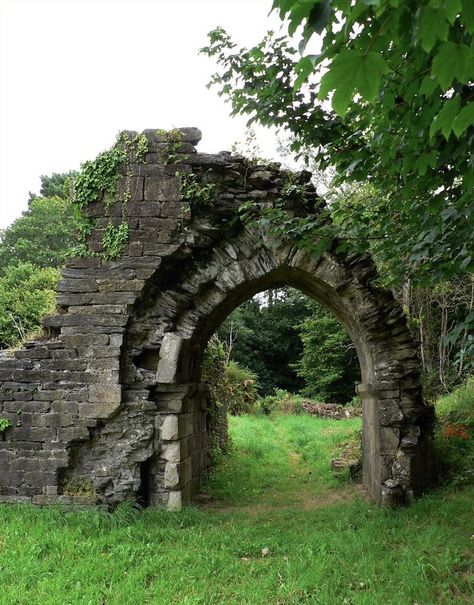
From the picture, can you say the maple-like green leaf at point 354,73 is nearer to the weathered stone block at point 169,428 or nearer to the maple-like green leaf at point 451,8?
the maple-like green leaf at point 451,8

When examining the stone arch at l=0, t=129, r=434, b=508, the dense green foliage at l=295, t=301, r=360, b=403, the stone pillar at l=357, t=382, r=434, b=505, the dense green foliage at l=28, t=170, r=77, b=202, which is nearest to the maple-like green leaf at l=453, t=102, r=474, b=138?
the stone arch at l=0, t=129, r=434, b=508

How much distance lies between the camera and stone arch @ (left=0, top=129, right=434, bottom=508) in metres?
6.33

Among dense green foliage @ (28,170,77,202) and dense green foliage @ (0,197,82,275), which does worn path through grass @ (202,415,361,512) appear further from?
dense green foliage @ (28,170,77,202)

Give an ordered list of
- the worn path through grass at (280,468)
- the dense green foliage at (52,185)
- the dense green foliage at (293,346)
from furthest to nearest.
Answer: the dense green foliage at (52,185) < the dense green foliage at (293,346) < the worn path through grass at (280,468)

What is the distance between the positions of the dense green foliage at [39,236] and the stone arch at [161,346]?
2250cm

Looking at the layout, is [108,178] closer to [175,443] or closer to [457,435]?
[175,443]

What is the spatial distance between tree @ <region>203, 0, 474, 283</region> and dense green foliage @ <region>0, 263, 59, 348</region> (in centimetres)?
1262

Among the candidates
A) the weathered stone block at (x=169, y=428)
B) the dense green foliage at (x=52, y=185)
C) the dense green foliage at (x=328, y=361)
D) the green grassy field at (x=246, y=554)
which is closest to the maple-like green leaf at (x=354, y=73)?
the green grassy field at (x=246, y=554)

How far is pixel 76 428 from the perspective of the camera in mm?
6289

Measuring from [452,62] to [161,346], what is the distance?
5.61 metres

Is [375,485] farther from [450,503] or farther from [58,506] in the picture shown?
[58,506]

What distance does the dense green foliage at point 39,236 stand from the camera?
91.4 feet

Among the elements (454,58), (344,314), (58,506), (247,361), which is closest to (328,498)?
(344,314)

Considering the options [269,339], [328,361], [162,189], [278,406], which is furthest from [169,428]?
[269,339]
